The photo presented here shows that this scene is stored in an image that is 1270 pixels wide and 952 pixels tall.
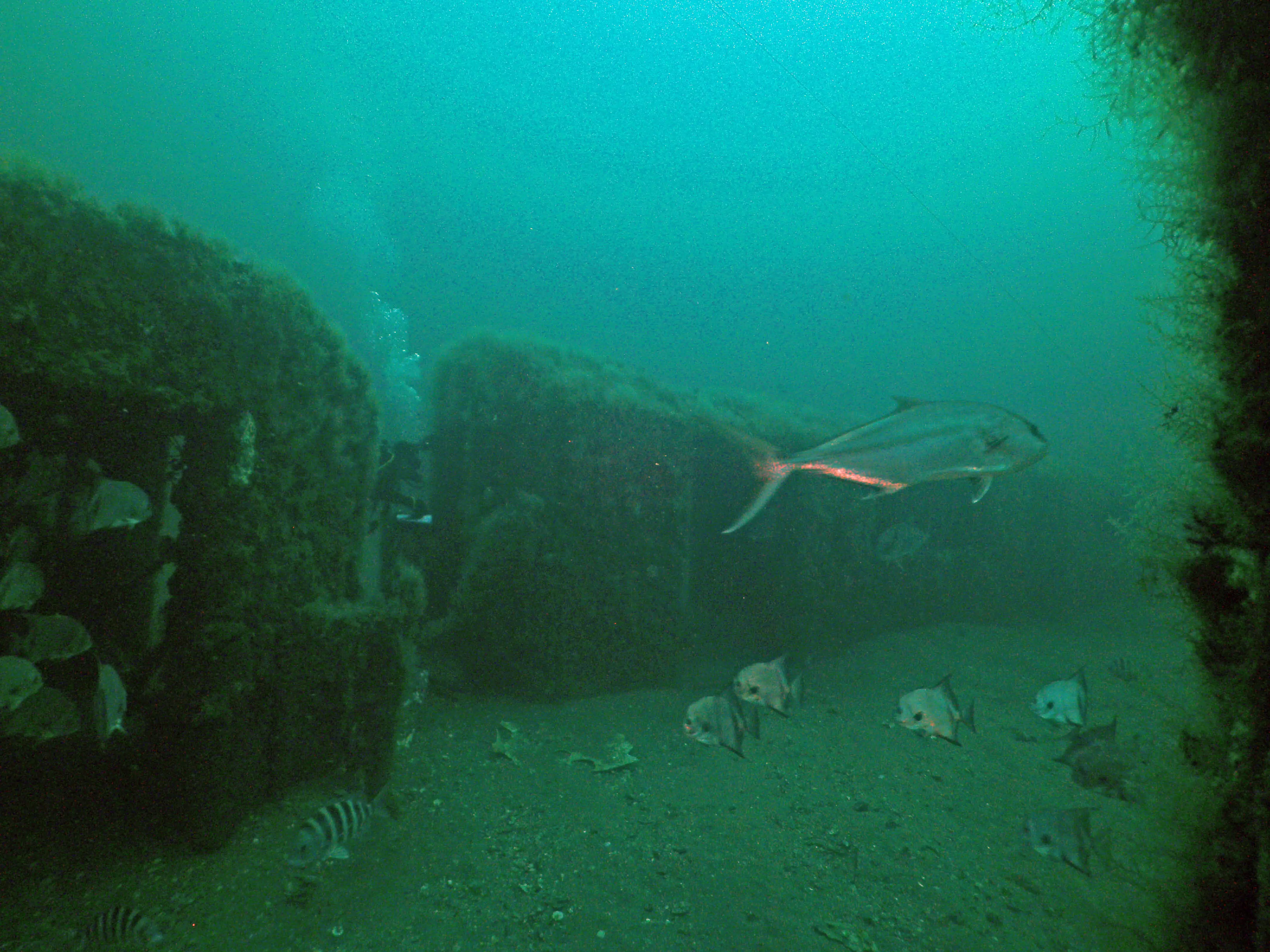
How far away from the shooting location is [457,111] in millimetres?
57688

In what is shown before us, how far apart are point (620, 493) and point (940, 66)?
58.9 meters

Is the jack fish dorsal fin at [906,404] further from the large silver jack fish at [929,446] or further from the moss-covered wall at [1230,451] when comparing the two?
the moss-covered wall at [1230,451]

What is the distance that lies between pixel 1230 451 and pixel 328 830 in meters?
4.20

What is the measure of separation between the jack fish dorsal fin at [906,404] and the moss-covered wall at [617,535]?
Answer: 196cm

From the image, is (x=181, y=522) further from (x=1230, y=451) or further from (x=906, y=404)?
(x=1230, y=451)

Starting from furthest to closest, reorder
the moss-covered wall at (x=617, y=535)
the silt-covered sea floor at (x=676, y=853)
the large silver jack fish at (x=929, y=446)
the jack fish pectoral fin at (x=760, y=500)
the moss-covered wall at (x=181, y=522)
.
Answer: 1. the moss-covered wall at (x=617, y=535)
2. the jack fish pectoral fin at (x=760, y=500)
3. the large silver jack fish at (x=929, y=446)
4. the moss-covered wall at (x=181, y=522)
5. the silt-covered sea floor at (x=676, y=853)

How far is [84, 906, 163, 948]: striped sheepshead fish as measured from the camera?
8.80ft

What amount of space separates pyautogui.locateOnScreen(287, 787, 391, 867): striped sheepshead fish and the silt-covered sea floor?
236 millimetres

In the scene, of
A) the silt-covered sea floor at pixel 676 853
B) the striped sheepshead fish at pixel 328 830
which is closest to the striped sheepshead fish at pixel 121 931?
the silt-covered sea floor at pixel 676 853

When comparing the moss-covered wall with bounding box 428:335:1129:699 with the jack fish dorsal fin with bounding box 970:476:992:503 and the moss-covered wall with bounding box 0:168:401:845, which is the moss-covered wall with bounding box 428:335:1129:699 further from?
the moss-covered wall with bounding box 0:168:401:845

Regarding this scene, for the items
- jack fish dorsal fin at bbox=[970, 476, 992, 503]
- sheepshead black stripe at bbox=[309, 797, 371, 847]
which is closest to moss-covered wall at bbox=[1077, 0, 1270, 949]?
jack fish dorsal fin at bbox=[970, 476, 992, 503]

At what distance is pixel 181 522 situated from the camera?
3688 millimetres

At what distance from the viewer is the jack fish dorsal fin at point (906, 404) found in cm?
337

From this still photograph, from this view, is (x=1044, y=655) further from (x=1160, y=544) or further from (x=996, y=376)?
→ (x=996, y=376)
